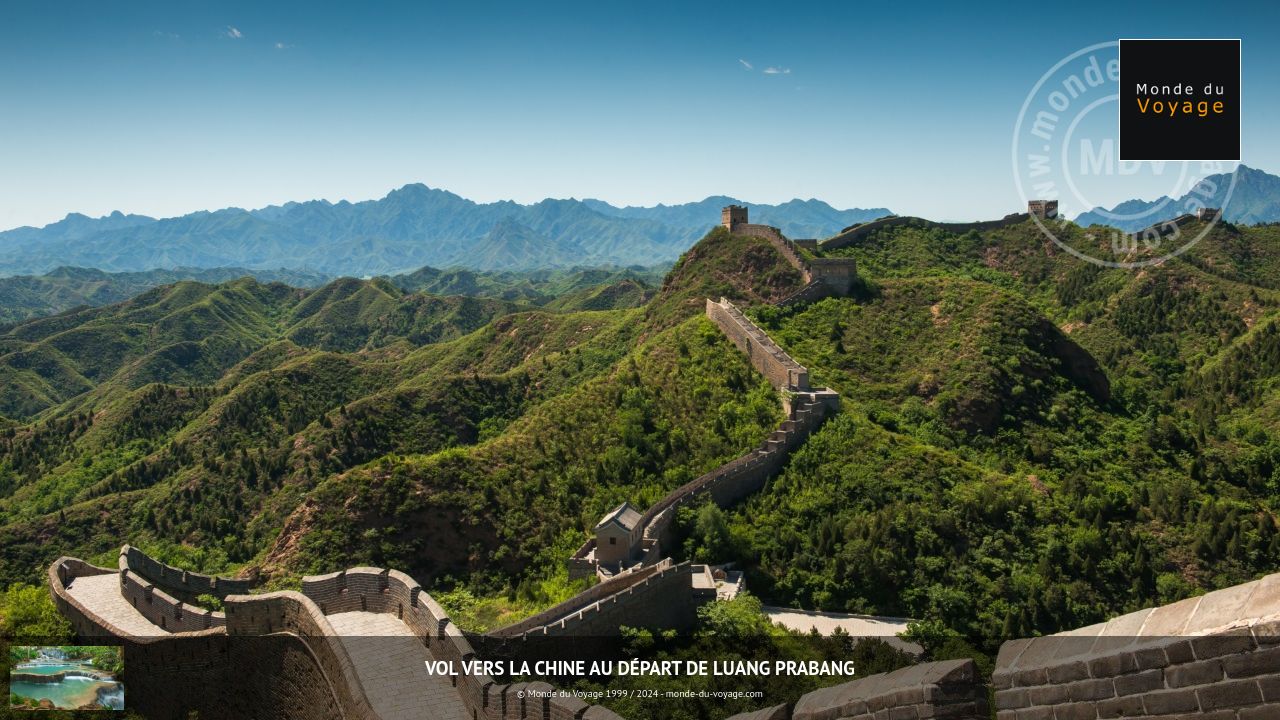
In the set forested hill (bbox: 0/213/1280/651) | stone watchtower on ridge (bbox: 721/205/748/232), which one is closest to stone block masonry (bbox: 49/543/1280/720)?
forested hill (bbox: 0/213/1280/651)

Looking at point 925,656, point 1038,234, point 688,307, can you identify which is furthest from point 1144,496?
point 1038,234

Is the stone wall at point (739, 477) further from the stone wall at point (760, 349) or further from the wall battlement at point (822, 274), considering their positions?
the wall battlement at point (822, 274)

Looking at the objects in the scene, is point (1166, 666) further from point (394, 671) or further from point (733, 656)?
point (733, 656)

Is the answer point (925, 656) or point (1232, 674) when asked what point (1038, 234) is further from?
point (1232, 674)

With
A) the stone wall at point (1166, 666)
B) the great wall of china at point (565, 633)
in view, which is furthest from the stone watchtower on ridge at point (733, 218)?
the stone wall at point (1166, 666)

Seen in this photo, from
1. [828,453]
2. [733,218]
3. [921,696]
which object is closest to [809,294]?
[733,218]

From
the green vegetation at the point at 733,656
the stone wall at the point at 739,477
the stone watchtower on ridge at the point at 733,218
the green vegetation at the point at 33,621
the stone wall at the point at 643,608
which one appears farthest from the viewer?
the stone watchtower on ridge at the point at 733,218
